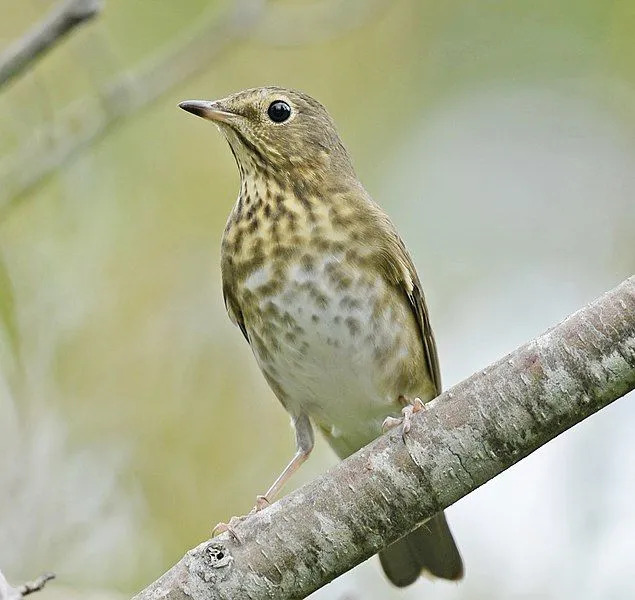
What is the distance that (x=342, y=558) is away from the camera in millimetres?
3385

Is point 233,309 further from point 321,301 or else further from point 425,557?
point 425,557

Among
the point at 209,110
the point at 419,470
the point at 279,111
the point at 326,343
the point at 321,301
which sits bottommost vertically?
the point at 419,470

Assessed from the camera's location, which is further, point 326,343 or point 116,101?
point 116,101

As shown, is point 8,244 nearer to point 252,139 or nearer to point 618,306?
point 252,139

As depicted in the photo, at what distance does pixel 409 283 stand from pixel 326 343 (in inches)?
19.8

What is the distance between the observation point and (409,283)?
529 cm

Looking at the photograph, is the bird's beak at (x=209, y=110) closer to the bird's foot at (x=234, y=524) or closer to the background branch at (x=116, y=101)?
the background branch at (x=116, y=101)

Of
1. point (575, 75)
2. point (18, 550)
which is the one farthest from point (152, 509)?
point (575, 75)

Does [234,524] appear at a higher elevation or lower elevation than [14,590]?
lower

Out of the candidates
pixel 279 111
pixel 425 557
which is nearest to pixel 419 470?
pixel 425 557

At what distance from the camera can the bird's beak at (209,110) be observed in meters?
5.18

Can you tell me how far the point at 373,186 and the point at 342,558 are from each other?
6.85 meters

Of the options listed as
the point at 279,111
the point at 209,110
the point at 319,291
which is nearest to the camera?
the point at 319,291

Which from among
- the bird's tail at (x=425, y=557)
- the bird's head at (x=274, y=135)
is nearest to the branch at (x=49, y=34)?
A: the bird's head at (x=274, y=135)
